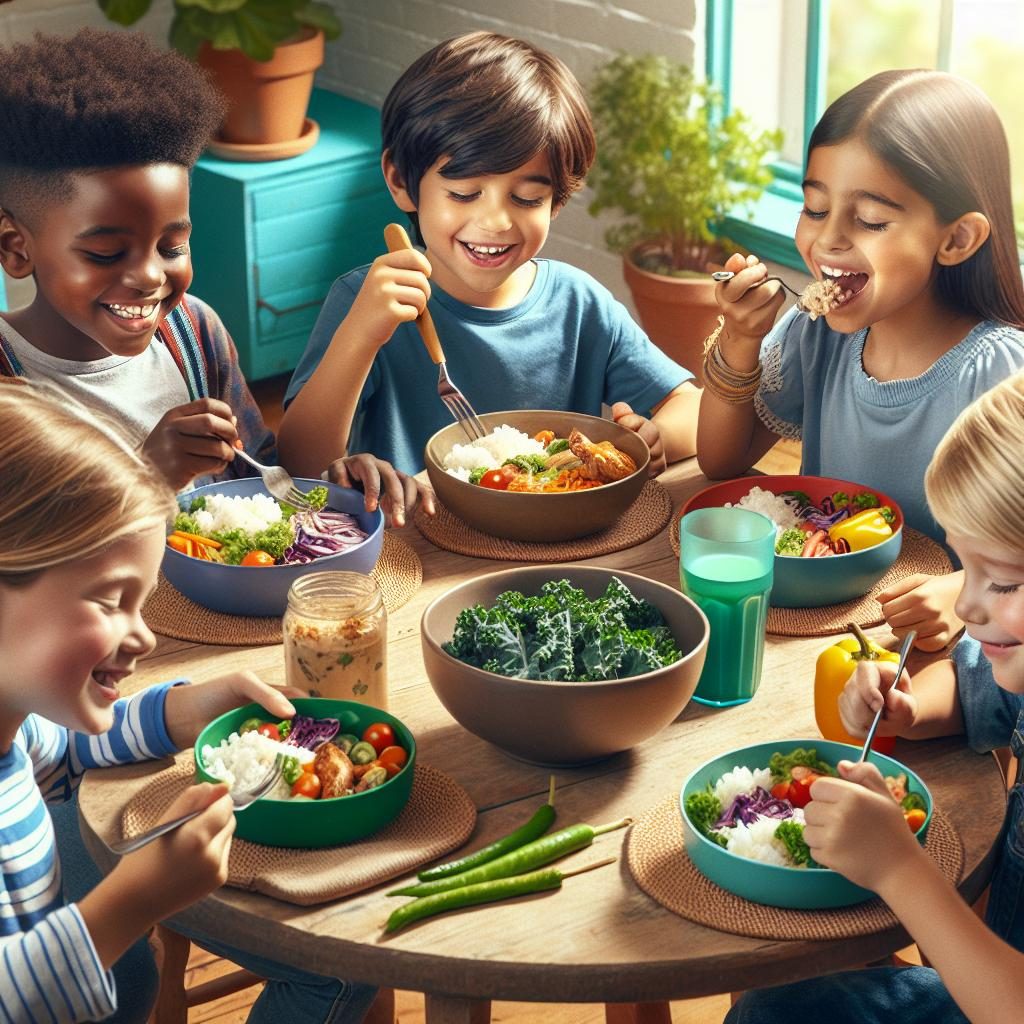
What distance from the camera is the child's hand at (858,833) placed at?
4.10 feet

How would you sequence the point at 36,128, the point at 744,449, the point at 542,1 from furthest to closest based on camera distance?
the point at 542,1, the point at 744,449, the point at 36,128

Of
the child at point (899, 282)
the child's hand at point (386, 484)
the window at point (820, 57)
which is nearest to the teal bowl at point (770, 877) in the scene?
the child's hand at point (386, 484)

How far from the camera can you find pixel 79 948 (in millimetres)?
1234

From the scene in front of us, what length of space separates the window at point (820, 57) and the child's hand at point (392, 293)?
199 centimetres

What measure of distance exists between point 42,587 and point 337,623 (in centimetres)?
34

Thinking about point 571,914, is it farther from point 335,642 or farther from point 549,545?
point 549,545

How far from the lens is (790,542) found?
71.6 inches

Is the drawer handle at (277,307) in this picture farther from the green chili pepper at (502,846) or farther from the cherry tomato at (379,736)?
the green chili pepper at (502,846)

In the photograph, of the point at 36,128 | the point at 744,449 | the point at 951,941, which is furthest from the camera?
the point at 744,449

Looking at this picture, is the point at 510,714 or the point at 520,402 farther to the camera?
the point at 520,402

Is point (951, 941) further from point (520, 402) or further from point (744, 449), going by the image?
point (520, 402)

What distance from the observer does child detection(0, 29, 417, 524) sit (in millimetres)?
1953

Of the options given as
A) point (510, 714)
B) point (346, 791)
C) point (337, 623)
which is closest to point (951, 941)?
point (510, 714)

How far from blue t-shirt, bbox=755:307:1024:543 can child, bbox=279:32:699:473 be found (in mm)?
170
